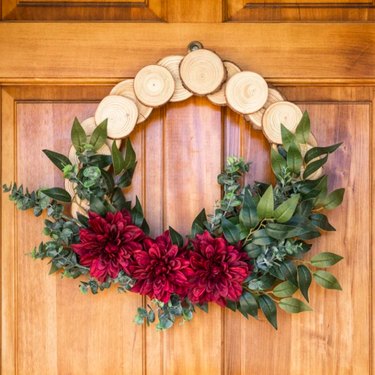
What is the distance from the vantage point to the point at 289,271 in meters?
0.81

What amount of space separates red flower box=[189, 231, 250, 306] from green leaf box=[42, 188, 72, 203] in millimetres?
254

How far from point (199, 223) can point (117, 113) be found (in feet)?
0.85

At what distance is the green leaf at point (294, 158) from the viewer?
79 cm

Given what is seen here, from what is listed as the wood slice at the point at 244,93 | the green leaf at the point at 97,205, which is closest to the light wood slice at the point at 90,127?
the green leaf at the point at 97,205

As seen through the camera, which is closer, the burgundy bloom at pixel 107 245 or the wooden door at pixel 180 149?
the burgundy bloom at pixel 107 245

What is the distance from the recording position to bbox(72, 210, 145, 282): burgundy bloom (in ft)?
2.55

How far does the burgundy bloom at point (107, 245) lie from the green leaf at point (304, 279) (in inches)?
11.7

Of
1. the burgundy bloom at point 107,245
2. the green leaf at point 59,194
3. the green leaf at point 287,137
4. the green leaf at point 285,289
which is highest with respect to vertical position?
the green leaf at point 287,137

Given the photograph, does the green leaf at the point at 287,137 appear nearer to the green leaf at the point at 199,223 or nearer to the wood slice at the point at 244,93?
the wood slice at the point at 244,93

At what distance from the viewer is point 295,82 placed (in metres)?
0.89

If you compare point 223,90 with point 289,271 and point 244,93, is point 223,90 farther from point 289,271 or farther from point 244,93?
point 289,271

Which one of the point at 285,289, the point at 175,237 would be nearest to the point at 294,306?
the point at 285,289

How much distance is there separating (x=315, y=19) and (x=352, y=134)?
24 centimetres

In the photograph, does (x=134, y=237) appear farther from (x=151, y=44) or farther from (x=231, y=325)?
(x=151, y=44)
